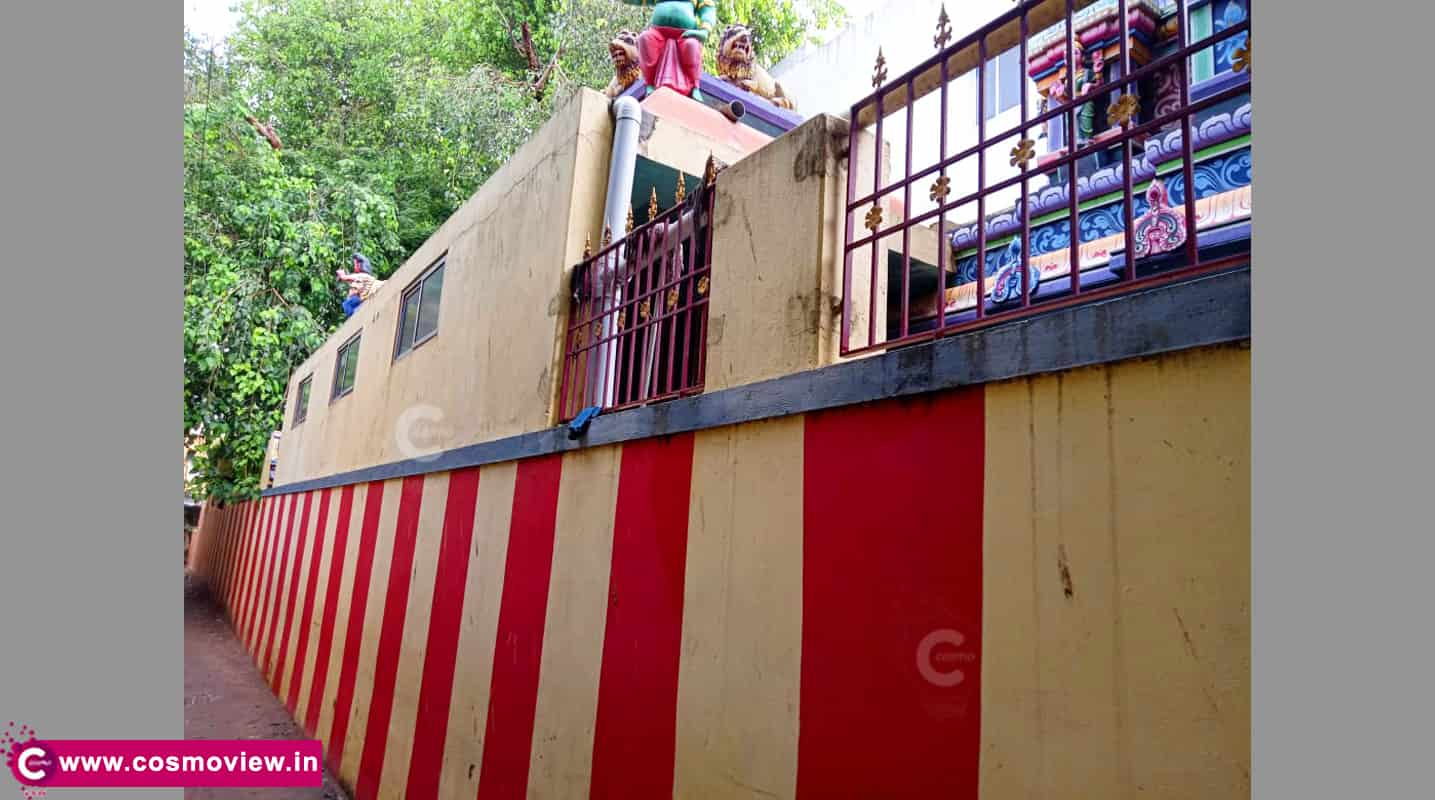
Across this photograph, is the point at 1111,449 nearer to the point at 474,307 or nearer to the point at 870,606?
the point at 870,606

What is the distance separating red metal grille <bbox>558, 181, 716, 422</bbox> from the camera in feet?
11.1

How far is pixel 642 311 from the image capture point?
3.81m

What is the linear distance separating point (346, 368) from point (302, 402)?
9.75ft

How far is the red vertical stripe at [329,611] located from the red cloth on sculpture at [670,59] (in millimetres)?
5016

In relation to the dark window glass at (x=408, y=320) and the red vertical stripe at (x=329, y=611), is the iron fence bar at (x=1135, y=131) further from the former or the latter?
the red vertical stripe at (x=329, y=611)

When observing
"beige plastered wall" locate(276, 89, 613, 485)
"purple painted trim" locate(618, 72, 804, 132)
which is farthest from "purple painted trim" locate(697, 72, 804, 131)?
"beige plastered wall" locate(276, 89, 613, 485)

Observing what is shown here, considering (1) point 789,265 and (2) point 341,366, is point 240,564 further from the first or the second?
(1) point 789,265

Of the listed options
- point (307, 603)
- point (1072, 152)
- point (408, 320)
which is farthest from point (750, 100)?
point (307, 603)

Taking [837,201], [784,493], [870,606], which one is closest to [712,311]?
[837,201]

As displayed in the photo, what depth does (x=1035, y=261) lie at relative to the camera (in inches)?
166

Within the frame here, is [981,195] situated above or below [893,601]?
above

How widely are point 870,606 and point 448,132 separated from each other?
14753 mm

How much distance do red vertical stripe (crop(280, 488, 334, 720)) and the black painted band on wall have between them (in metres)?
7.05
